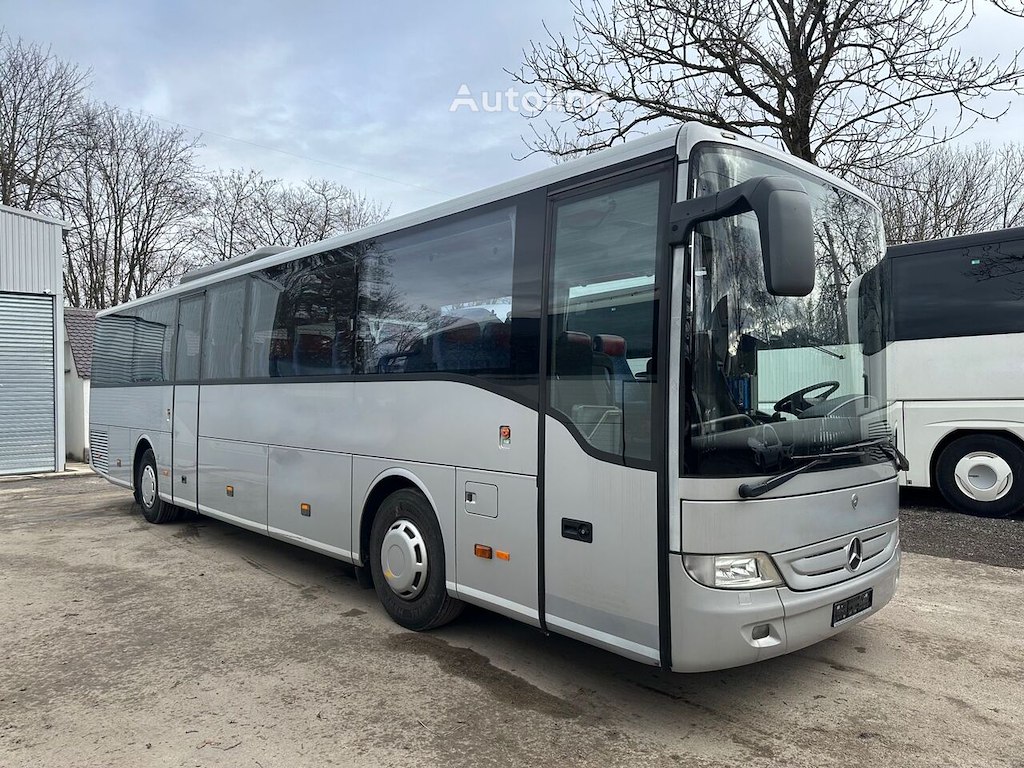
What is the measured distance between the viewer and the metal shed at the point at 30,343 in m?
15.5

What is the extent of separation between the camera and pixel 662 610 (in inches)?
140

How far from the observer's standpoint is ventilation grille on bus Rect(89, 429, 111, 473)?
1112 centimetres

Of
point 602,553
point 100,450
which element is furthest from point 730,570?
point 100,450

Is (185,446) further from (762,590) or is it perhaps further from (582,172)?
(762,590)

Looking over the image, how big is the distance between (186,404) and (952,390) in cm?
920

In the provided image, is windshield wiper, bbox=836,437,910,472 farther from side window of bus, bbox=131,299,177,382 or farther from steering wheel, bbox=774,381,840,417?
side window of bus, bbox=131,299,177,382

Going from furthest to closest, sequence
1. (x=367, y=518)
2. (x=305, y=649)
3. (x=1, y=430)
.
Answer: (x=1, y=430), (x=367, y=518), (x=305, y=649)

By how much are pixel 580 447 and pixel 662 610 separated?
0.93m

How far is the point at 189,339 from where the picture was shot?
866 cm

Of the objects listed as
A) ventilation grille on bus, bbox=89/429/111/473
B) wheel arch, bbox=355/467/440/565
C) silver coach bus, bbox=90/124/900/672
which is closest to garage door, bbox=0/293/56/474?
ventilation grille on bus, bbox=89/429/111/473

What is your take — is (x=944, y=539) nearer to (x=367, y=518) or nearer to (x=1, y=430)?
(x=367, y=518)

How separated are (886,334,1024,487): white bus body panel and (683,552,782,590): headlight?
5930 millimetres

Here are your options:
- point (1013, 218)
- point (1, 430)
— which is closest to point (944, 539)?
point (1, 430)

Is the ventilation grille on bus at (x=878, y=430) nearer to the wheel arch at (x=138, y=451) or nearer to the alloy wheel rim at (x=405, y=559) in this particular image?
the alloy wheel rim at (x=405, y=559)
